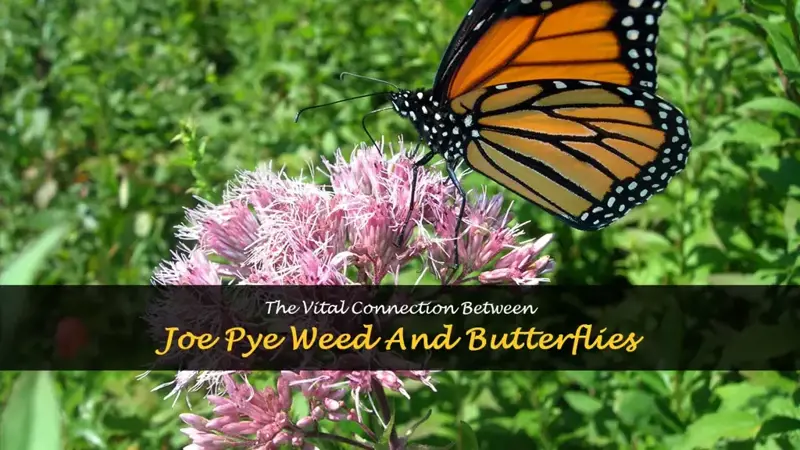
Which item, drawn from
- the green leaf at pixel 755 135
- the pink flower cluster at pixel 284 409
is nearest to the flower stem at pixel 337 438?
the pink flower cluster at pixel 284 409

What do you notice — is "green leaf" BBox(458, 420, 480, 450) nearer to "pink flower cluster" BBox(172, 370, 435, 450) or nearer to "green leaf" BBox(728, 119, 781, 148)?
"pink flower cluster" BBox(172, 370, 435, 450)

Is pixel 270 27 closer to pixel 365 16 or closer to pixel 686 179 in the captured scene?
pixel 365 16

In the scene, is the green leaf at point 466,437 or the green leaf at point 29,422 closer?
the green leaf at point 29,422

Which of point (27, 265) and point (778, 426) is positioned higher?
point (27, 265)

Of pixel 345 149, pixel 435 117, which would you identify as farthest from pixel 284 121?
pixel 435 117

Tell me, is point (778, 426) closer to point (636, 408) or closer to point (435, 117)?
point (636, 408)

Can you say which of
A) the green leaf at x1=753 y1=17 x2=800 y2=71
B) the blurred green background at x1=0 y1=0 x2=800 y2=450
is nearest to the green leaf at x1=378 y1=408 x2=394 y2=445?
the blurred green background at x1=0 y1=0 x2=800 y2=450

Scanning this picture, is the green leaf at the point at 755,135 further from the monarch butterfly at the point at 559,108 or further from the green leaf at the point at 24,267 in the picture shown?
the green leaf at the point at 24,267
